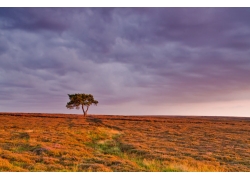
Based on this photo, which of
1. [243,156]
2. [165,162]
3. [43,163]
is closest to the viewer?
[43,163]

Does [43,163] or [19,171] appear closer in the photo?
[19,171]

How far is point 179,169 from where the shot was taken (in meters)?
13.3

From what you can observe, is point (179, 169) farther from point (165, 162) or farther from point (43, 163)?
point (43, 163)

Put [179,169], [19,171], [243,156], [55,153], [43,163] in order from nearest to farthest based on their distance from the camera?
[19,171] < [179,169] < [43,163] < [55,153] < [243,156]
